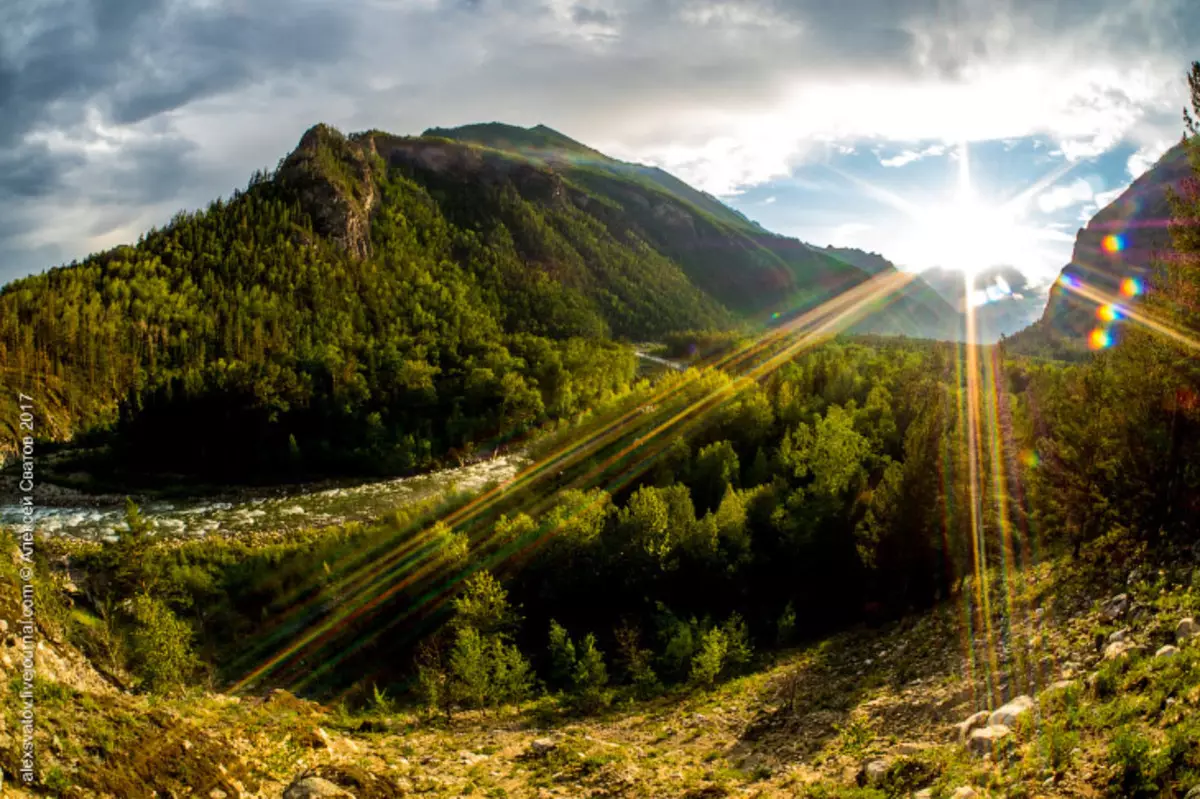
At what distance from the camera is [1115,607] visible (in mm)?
21156

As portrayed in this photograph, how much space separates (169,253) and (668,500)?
6063 inches

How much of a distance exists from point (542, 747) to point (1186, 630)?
20.6 metres

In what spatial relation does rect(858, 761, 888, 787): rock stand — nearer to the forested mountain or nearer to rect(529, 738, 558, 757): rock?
rect(529, 738, 558, 757): rock

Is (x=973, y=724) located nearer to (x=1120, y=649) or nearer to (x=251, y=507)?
(x=1120, y=649)

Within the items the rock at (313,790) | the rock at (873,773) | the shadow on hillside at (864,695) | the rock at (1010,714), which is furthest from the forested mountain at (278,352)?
the rock at (1010,714)

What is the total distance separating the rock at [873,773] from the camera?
1703 centimetres

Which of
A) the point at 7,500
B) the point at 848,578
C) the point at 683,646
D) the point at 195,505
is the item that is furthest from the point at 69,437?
the point at 848,578

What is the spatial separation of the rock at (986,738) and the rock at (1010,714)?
616 millimetres

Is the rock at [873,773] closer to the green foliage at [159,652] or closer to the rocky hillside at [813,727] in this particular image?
the rocky hillside at [813,727]

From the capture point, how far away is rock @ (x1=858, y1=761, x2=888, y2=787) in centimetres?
1703

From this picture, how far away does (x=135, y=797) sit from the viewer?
1343cm

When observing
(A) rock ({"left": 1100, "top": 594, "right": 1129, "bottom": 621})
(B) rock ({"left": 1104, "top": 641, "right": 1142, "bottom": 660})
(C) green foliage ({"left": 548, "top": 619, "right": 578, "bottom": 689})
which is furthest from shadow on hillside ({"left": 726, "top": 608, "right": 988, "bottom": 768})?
(C) green foliage ({"left": 548, "top": 619, "right": 578, "bottom": 689})

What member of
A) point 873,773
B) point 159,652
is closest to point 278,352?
point 159,652

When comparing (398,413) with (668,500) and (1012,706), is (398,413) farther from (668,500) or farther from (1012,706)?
(1012,706)
